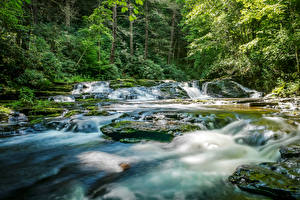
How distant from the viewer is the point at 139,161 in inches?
114

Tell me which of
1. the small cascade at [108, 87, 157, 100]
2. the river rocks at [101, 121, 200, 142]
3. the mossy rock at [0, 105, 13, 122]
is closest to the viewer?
the river rocks at [101, 121, 200, 142]

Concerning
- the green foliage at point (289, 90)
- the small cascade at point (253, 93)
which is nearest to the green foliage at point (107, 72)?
the small cascade at point (253, 93)

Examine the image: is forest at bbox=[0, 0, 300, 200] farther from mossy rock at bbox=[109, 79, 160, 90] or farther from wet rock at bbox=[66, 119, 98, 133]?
mossy rock at bbox=[109, 79, 160, 90]

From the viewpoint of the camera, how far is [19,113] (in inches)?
205

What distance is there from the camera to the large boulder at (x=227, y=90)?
35.5 ft

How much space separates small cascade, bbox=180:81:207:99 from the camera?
11.4m

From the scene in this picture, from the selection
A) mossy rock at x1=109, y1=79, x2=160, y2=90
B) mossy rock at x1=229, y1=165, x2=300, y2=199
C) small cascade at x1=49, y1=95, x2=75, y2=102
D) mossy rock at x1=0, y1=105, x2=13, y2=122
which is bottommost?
mossy rock at x1=229, y1=165, x2=300, y2=199

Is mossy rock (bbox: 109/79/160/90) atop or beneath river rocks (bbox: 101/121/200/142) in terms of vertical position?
atop

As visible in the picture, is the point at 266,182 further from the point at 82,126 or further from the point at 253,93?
the point at 253,93

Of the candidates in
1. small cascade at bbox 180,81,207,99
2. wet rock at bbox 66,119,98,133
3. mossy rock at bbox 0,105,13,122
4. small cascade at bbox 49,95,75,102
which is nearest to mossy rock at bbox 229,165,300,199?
wet rock at bbox 66,119,98,133

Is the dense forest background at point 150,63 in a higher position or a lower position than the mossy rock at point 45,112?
higher

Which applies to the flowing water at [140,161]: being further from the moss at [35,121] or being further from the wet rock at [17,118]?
the wet rock at [17,118]

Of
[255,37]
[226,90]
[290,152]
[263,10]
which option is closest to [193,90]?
[226,90]

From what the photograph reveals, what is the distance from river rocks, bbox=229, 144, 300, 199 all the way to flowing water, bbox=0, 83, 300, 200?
0.11 m
